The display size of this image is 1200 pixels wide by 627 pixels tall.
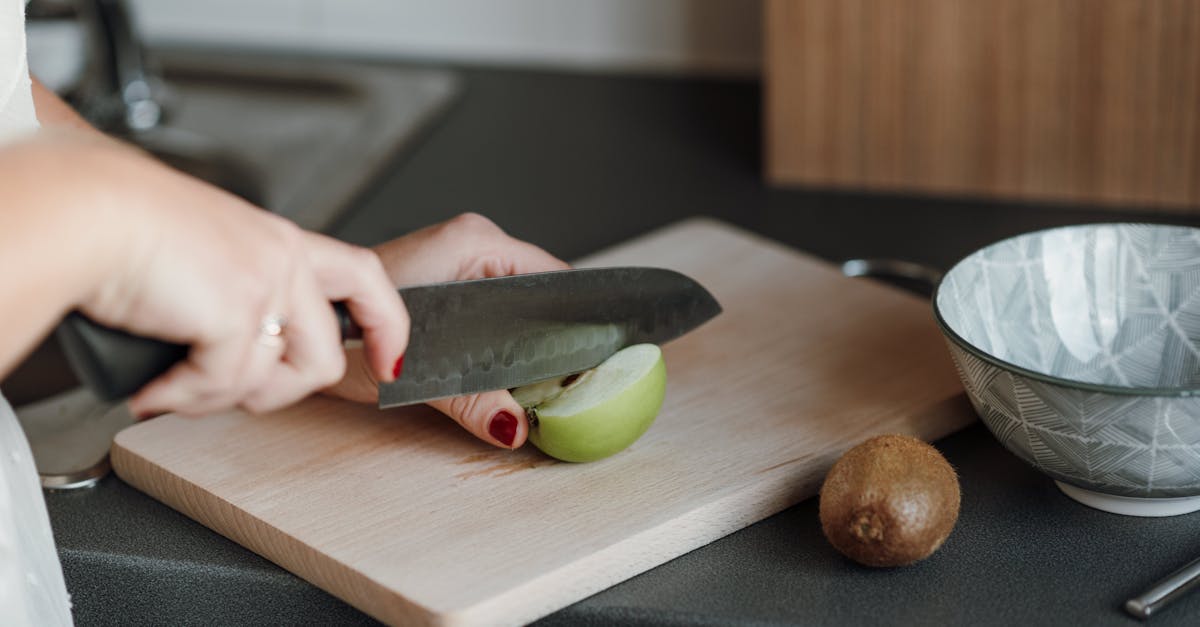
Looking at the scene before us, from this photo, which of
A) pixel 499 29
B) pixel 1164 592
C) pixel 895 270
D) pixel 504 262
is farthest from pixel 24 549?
pixel 499 29

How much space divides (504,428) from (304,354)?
0.22 meters

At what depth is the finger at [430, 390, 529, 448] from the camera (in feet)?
2.97

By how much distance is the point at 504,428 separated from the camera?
0.91 m

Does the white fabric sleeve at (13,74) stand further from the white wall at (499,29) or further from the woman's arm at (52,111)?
the white wall at (499,29)

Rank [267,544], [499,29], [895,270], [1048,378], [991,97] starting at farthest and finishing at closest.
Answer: [499,29] < [991,97] < [895,270] < [267,544] < [1048,378]

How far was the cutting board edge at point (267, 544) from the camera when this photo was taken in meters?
0.79

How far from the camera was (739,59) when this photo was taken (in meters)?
1.93

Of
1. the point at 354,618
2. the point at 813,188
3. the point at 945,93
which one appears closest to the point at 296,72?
the point at 813,188

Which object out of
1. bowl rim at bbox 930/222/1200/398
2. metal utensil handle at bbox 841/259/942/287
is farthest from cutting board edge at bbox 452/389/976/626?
metal utensil handle at bbox 841/259/942/287

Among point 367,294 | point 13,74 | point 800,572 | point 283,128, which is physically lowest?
point 800,572

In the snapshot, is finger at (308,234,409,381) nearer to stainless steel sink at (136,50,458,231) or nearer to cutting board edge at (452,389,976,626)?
cutting board edge at (452,389,976,626)

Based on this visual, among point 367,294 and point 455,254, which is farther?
point 455,254

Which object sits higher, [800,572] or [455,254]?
[455,254]

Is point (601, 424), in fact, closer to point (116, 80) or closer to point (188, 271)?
point (188, 271)
